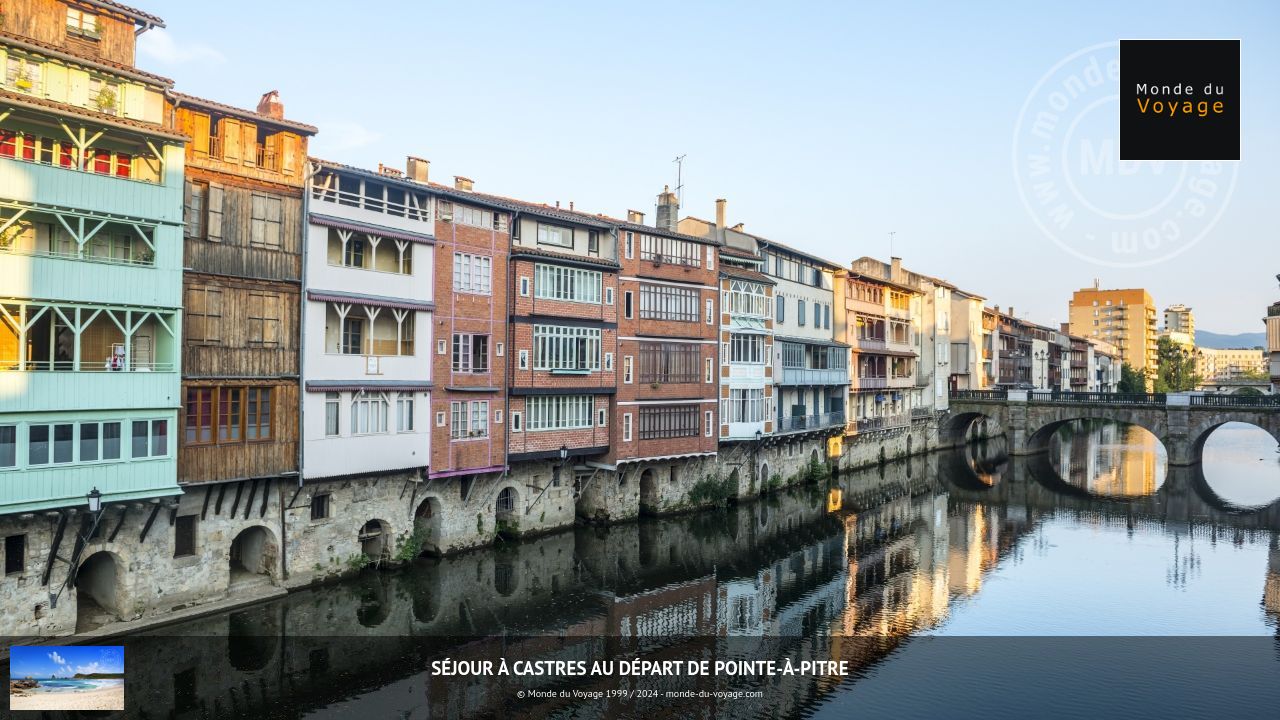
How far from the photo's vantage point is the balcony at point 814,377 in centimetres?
6216

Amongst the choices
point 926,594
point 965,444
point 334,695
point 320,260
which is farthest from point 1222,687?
point 965,444

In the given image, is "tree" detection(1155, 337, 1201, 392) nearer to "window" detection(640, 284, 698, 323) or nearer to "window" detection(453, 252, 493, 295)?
"window" detection(640, 284, 698, 323)

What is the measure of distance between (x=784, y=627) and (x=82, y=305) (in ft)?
93.9

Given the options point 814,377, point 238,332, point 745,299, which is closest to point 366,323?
point 238,332

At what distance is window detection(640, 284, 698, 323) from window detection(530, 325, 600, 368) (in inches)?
171

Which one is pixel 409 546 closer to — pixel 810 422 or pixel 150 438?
pixel 150 438

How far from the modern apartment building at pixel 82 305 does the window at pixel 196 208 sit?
4.28 ft

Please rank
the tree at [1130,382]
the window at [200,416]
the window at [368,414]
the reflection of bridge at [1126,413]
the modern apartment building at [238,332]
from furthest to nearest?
the tree at [1130,382] → the reflection of bridge at [1126,413] → the window at [368,414] → the modern apartment building at [238,332] → the window at [200,416]

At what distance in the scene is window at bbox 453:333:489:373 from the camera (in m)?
38.3

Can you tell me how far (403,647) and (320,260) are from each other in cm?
1596

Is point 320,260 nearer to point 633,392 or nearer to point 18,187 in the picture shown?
point 18,187

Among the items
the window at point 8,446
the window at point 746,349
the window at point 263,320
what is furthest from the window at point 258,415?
the window at point 746,349

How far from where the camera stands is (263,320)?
31.2 metres

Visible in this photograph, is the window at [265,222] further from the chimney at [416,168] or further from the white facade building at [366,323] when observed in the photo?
the chimney at [416,168]
